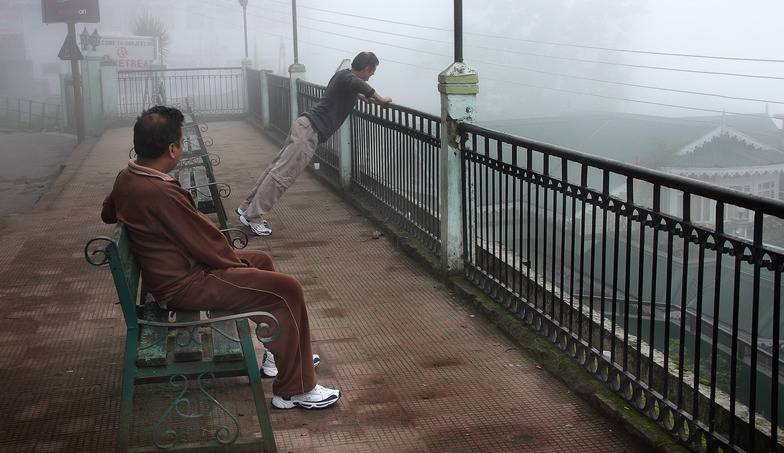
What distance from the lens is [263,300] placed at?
143 inches

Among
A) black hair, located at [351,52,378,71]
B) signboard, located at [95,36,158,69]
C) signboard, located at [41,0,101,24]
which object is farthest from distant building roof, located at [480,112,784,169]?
black hair, located at [351,52,378,71]

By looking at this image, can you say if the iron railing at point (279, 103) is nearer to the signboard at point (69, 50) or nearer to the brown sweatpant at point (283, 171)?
the signboard at point (69, 50)

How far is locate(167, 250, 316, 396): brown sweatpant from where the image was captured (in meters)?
3.58

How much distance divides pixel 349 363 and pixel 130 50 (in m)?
34.7

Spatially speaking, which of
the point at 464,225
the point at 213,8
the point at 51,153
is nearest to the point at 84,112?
A: the point at 51,153

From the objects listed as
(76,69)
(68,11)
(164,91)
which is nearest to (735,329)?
(164,91)

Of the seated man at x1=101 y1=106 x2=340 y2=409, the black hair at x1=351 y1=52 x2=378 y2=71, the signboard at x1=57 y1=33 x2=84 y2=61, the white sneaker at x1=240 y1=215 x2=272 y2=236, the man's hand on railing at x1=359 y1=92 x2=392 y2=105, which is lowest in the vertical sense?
the white sneaker at x1=240 y1=215 x2=272 y2=236

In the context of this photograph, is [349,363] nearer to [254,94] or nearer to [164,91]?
[164,91]

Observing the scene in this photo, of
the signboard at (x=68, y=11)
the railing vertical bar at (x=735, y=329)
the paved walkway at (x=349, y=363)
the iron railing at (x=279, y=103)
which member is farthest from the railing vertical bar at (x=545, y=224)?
the signboard at (x=68, y=11)

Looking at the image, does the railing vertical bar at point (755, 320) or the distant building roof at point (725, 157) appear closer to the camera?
the railing vertical bar at point (755, 320)

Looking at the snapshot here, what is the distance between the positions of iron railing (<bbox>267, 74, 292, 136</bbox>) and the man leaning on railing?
545cm

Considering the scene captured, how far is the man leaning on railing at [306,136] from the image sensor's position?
7.77 metres

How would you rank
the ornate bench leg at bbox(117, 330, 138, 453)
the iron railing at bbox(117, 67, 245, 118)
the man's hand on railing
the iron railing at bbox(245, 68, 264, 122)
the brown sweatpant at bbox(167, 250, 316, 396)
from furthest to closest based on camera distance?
the iron railing at bbox(117, 67, 245, 118) → the iron railing at bbox(245, 68, 264, 122) → the man's hand on railing → the brown sweatpant at bbox(167, 250, 316, 396) → the ornate bench leg at bbox(117, 330, 138, 453)

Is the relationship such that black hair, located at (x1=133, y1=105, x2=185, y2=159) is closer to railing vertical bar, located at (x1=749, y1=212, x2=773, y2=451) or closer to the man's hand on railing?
railing vertical bar, located at (x1=749, y1=212, x2=773, y2=451)
